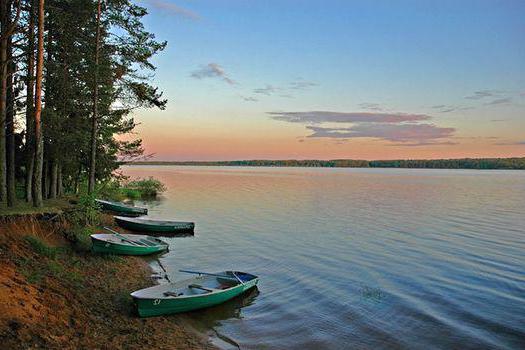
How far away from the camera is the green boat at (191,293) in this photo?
1190 centimetres

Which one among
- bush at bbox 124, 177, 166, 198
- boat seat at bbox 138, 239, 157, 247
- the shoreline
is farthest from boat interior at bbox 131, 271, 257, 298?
bush at bbox 124, 177, 166, 198

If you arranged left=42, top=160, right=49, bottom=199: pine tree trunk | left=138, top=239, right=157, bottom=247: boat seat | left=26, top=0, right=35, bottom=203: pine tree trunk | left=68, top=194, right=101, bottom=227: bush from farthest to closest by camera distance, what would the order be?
left=42, top=160, right=49, bottom=199: pine tree trunk → left=138, top=239, right=157, bottom=247: boat seat → left=68, top=194, right=101, bottom=227: bush → left=26, top=0, right=35, bottom=203: pine tree trunk

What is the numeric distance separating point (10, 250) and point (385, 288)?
565 inches

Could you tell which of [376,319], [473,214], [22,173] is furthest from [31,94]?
[473,214]

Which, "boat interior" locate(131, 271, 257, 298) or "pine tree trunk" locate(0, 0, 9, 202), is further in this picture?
"pine tree trunk" locate(0, 0, 9, 202)

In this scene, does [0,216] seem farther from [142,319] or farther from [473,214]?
[473,214]

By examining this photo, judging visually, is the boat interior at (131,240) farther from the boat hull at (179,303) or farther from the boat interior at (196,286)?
the boat hull at (179,303)

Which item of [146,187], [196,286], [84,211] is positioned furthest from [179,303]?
[146,187]

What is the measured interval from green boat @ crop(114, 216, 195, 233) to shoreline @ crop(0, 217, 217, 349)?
981 cm

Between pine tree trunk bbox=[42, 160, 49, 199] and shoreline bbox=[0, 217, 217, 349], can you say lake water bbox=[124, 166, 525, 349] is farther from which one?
pine tree trunk bbox=[42, 160, 49, 199]

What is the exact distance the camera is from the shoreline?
891 centimetres

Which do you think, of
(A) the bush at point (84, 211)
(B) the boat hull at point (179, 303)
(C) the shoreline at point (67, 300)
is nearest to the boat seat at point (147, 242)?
(A) the bush at point (84, 211)

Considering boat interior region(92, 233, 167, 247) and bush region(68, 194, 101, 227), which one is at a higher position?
bush region(68, 194, 101, 227)

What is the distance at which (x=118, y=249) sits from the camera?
707 inches
